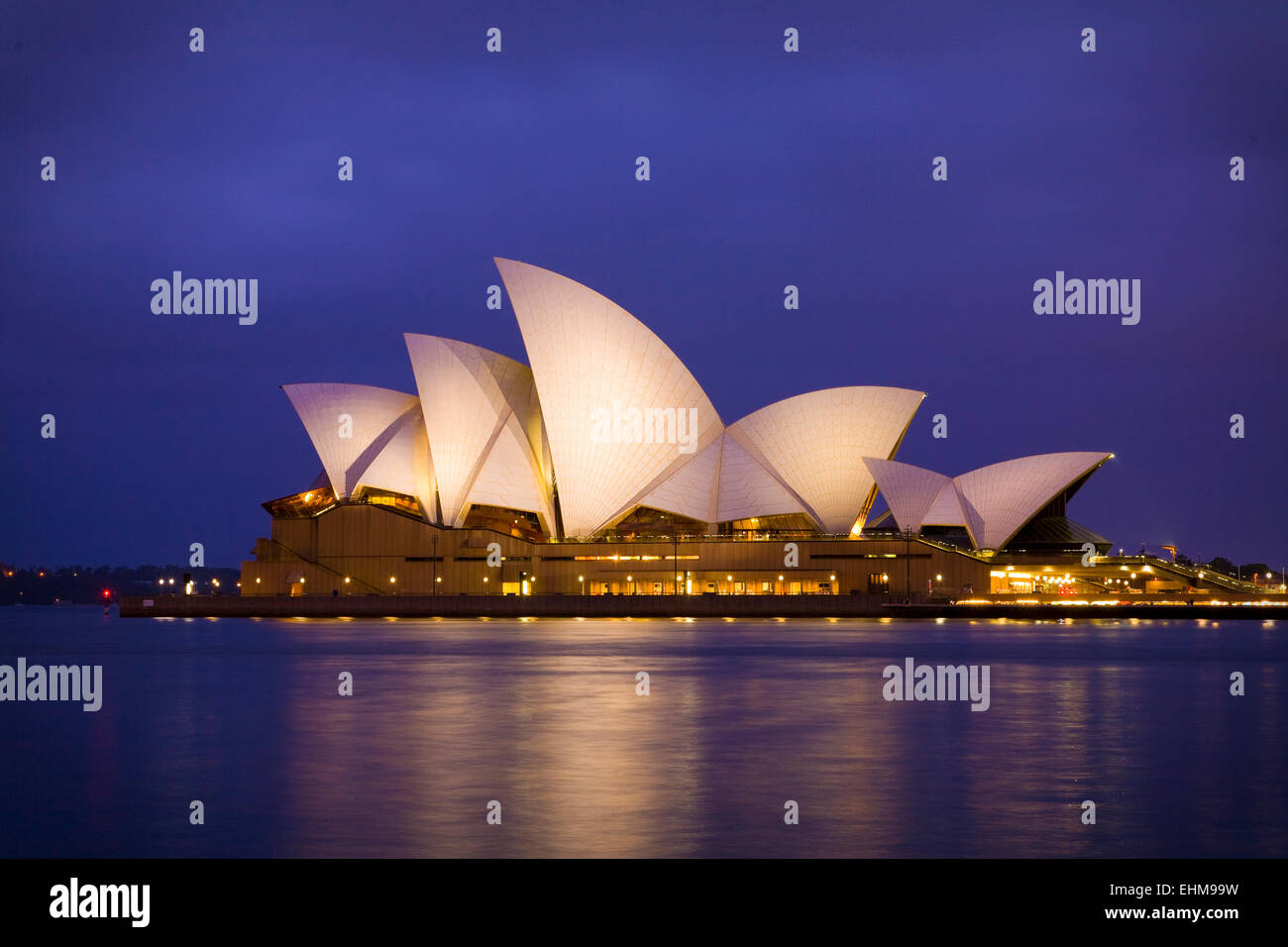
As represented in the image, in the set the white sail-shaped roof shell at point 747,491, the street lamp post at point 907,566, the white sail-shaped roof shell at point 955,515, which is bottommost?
the street lamp post at point 907,566

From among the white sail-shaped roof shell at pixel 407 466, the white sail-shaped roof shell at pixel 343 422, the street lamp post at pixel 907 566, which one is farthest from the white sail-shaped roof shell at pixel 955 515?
the white sail-shaped roof shell at pixel 343 422

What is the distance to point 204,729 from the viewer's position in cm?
2114

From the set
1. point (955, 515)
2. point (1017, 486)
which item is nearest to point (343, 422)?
point (955, 515)

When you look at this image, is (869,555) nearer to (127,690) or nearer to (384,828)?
(127,690)

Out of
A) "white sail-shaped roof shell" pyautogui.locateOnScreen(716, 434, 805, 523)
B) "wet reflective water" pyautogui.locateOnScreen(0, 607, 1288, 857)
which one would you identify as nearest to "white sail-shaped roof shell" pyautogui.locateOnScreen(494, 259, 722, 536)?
"white sail-shaped roof shell" pyautogui.locateOnScreen(716, 434, 805, 523)

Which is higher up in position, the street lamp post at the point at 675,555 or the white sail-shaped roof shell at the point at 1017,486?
the white sail-shaped roof shell at the point at 1017,486

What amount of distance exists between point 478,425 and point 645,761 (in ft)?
177

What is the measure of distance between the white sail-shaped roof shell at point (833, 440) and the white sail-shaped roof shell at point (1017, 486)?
5139 millimetres

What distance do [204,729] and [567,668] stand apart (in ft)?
40.1

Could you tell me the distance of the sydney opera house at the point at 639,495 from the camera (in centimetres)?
6938

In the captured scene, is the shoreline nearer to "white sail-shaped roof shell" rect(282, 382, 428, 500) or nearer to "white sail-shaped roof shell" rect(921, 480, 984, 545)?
"white sail-shaped roof shell" rect(921, 480, 984, 545)

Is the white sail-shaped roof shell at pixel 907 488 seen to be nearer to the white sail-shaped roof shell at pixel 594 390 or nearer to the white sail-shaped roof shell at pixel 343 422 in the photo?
the white sail-shaped roof shell at pixel 594 390
